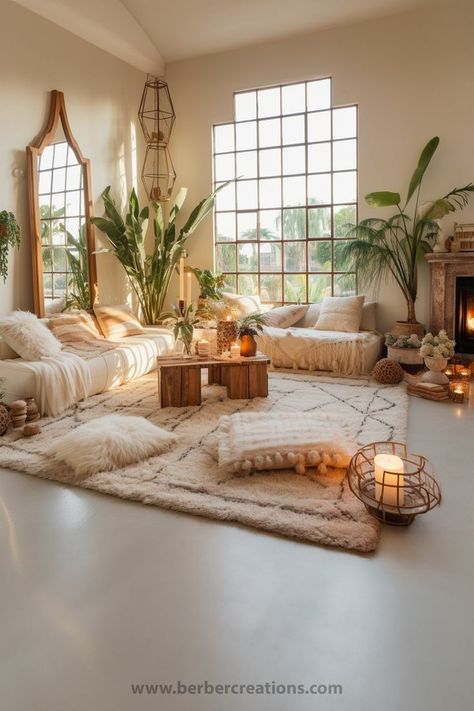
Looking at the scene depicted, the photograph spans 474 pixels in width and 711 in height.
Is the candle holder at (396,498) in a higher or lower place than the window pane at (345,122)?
lower

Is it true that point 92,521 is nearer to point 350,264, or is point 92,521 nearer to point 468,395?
point 468,395

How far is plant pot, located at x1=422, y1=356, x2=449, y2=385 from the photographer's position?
439 centimetres

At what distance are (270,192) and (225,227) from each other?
2.47 feet

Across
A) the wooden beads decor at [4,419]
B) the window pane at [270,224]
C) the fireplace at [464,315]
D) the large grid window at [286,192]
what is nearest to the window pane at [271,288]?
the large grid window at [286,192]

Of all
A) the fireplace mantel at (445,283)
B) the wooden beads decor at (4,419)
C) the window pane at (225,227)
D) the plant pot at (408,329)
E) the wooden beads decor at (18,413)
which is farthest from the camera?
the window pane at (225,227)

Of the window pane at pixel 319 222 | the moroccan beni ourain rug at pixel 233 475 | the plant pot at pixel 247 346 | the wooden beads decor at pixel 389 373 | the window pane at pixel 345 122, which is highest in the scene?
the window pane at pixel 345 122

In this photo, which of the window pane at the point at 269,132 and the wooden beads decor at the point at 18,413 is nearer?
the wooden beads decor at the point at 18,413

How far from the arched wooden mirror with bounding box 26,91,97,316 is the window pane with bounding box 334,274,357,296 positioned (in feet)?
9.41

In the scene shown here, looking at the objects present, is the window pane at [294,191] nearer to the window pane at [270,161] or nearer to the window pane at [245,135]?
the window pane at [270,161]

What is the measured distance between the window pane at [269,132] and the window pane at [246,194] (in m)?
0.48

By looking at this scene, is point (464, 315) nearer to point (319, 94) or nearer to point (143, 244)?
point (319, 94)

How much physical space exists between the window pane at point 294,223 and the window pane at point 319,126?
848 millimetres

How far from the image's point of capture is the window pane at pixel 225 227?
6684mm

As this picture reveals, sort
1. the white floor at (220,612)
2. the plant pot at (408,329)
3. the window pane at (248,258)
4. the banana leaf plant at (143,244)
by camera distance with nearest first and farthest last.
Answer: the white floor at (220,612) → the plant pot at (408,329) → the banana leaf plant at (143,244) → the window pane at (248,258)
